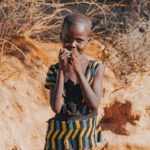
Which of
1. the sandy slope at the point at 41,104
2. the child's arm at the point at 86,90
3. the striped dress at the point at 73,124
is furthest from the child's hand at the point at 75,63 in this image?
the sandy slope at the point at 41,104

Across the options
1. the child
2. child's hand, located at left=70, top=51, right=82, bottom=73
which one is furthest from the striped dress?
child's hand, located at left=70, top=51, right=82, bottom=73

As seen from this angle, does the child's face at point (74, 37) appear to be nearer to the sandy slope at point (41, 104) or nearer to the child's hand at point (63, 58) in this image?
the child's hand at point (63, 58)

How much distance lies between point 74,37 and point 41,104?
2436mm

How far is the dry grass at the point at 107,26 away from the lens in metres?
5.11

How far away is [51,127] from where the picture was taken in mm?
2609

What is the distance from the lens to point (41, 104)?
16.2 ft

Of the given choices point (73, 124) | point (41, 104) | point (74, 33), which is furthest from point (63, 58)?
point (41, 104)

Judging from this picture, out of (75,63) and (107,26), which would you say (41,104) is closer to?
(107,26)

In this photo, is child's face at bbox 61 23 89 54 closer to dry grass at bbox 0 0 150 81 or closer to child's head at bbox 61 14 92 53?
child's head at bbox 61 14 92 53

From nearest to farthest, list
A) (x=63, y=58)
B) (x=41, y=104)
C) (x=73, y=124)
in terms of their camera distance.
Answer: (x=63, y=58), (x=73, y=124), (x=41, y=104)

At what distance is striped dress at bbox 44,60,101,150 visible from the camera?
8.40ft

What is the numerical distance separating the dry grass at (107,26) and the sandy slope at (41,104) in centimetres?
11

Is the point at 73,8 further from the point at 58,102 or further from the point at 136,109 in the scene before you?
the point at 58,102

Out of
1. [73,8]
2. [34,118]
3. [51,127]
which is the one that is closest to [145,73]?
[73,8]
